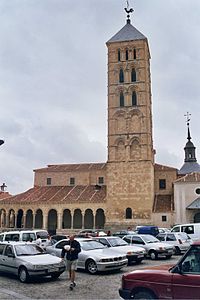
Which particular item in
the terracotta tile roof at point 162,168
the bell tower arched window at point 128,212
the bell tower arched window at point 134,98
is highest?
the bell tower arched window at point 134,98

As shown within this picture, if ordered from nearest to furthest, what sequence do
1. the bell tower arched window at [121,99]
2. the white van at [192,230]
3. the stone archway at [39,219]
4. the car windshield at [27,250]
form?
1. the car windshield at [27,250]
2. the white van at [192,230]
3. the bell tower arched window at [121,99]
4. the stone archway at [39,219]

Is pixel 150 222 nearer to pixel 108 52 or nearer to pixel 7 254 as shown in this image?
pixel 108 52

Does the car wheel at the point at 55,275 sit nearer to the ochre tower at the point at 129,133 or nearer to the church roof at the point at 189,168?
the ochre tower at the point at 129,133

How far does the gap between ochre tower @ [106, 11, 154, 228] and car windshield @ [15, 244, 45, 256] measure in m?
28.6

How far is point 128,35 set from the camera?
159ft

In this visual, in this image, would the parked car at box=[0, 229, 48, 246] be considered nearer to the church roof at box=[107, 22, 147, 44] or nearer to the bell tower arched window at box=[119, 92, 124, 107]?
the bell tower arched window at box=[119, 92, 124, 107]

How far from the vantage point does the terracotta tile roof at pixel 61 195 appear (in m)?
43.5

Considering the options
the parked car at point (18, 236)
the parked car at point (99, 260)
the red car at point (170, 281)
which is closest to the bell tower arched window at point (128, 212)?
the parked car at point (18, 236)

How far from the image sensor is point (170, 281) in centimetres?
645

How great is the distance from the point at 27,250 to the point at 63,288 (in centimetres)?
297

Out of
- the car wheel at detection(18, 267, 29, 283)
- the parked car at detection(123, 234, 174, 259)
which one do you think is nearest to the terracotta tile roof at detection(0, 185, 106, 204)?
the parked car at detection(123, 234, 174, 259)

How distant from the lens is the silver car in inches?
466

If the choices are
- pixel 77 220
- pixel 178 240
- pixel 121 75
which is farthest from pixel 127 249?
pixel 121 75

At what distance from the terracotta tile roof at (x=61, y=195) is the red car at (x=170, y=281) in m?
35.7
